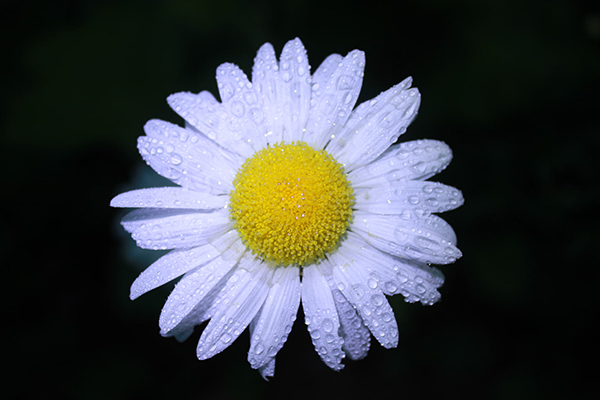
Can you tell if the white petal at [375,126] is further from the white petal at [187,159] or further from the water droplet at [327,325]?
the water droplet at [327,325]

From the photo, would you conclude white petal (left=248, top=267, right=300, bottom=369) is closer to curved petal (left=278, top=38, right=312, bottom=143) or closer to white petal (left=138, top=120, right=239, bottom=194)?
white petal (left=138, top=120, right=239, bottom=194)

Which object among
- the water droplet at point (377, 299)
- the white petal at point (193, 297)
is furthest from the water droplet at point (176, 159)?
the water droplet at point (377, 299)

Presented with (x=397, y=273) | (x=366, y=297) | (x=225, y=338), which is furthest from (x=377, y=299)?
(x=225, y=338)

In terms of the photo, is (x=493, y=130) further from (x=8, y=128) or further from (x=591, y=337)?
(x=8, y=128)

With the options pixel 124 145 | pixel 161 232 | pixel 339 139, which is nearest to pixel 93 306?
pixel 124 145

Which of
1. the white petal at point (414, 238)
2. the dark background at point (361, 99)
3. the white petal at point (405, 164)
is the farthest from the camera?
the dark background at point (361, 99)

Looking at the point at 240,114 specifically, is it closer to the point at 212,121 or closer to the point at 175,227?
the point at 212,121
